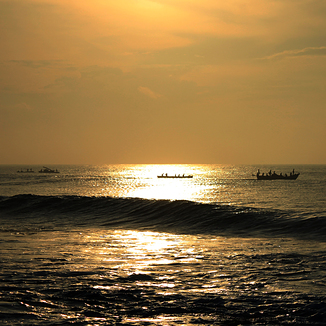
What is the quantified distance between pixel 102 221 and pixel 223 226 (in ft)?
34.8

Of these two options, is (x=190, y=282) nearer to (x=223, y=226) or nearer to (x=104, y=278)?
(x=104, y=278)

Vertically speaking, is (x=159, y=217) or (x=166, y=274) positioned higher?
(x=166, y=274)

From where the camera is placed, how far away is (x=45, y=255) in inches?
667

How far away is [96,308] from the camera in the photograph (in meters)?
10.3

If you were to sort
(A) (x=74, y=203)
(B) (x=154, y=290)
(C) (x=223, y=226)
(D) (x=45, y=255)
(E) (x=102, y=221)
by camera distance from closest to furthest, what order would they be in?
1. (B) (x=154, y=290)
2. (D) (x=45, y=255)
3. (C) (x=223, y=226)
4. (E) (x=102, y=221)
5. (A) (x=74, y=203)

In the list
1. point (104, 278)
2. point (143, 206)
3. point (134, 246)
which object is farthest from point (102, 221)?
point (104, 278)

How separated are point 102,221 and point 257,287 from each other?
881 inches

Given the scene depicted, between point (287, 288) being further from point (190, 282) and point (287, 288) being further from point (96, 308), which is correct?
point (96, 308)

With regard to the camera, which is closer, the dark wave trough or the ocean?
the ocean

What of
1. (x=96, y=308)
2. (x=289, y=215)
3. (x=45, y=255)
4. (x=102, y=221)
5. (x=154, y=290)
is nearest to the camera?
(x=96, y=308)

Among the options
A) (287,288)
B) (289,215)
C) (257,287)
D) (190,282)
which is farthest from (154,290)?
(289,215)

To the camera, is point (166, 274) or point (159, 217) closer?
point (166, 274)

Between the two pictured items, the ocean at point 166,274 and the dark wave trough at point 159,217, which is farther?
the dark wave trough at point 159,217

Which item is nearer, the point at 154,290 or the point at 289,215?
the point at 154,290
